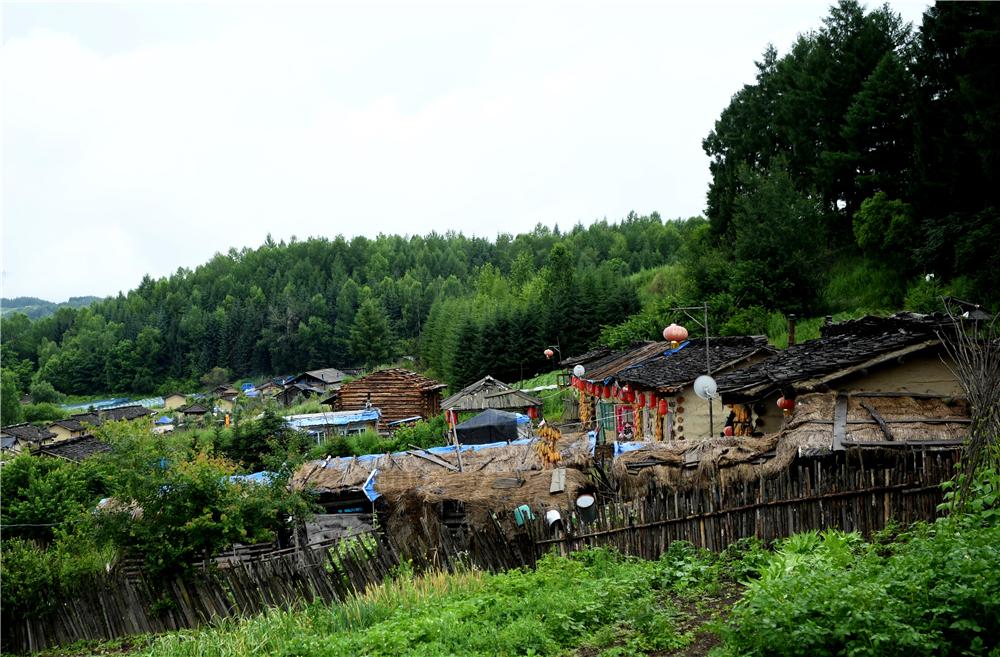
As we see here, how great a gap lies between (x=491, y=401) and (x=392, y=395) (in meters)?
16.2

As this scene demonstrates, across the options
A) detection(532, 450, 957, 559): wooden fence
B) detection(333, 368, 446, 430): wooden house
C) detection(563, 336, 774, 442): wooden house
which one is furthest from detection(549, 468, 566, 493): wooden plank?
detection(333, 368, 446, 430): wooden house

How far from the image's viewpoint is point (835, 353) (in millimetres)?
13188

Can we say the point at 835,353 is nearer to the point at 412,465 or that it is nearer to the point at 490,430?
the point at 412,465

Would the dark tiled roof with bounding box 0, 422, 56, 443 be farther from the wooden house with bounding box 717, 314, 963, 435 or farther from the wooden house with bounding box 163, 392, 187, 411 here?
the wooden house with bounding box 717, 314, 963, 435

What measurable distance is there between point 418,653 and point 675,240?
332ft

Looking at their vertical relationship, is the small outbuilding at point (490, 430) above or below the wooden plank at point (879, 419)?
below

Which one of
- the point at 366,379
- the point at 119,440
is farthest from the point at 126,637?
the point at 366,379

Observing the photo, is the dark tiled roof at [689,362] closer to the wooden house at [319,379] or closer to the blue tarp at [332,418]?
the blue tarp at [332,418]

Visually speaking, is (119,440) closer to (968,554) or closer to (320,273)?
(968,554)

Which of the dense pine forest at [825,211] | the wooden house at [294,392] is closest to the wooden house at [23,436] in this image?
the wooden house at [294,392]

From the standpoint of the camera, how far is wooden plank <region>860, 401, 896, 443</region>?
10305 mm

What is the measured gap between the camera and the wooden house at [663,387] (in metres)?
18.8

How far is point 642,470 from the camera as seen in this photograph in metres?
12.2

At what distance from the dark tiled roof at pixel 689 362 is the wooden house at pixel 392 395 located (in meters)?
32.1
